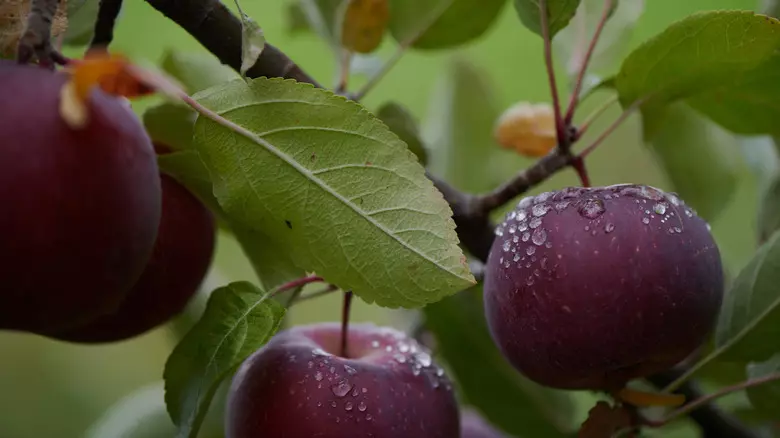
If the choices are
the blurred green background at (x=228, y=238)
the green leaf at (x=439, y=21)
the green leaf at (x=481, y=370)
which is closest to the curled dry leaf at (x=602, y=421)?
the green leaf at (x=481, y=370)

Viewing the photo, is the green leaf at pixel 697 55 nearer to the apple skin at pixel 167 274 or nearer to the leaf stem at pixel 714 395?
the leaf stem at pixel 714 395

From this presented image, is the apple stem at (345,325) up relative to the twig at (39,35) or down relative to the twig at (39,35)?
down

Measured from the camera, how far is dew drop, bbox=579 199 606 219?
509 millimetres

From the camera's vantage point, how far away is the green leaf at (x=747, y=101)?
61 cm

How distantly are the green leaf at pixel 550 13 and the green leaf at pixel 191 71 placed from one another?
28cm

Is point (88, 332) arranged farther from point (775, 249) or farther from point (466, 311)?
point (775, 249)

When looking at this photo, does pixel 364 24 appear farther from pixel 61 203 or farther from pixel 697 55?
pixel 61 203

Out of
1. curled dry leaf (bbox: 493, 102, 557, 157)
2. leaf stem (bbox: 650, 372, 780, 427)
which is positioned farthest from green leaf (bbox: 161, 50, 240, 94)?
leaf stem (bbox: 650, 372, 780, 427)

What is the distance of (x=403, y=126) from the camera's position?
0.80 meters

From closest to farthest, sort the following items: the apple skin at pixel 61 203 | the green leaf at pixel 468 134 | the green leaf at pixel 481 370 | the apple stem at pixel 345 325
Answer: the apple skin at pixel 61 203
the apple stem at pixel 345 325
the green leaf at pixel 481 370
the green leaf at pixel 468 134

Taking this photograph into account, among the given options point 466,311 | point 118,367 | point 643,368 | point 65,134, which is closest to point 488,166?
point 466,311

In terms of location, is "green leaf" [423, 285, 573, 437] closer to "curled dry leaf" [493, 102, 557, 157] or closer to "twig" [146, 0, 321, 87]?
"curled dry leaf" [493, 102, 557, 157]

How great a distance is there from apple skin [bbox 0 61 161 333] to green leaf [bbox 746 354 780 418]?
504 mm

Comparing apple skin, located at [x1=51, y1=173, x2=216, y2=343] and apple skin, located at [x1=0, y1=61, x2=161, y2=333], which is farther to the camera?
apple skin, located at [x1=51, y1=173, x2=216, y2=343]
